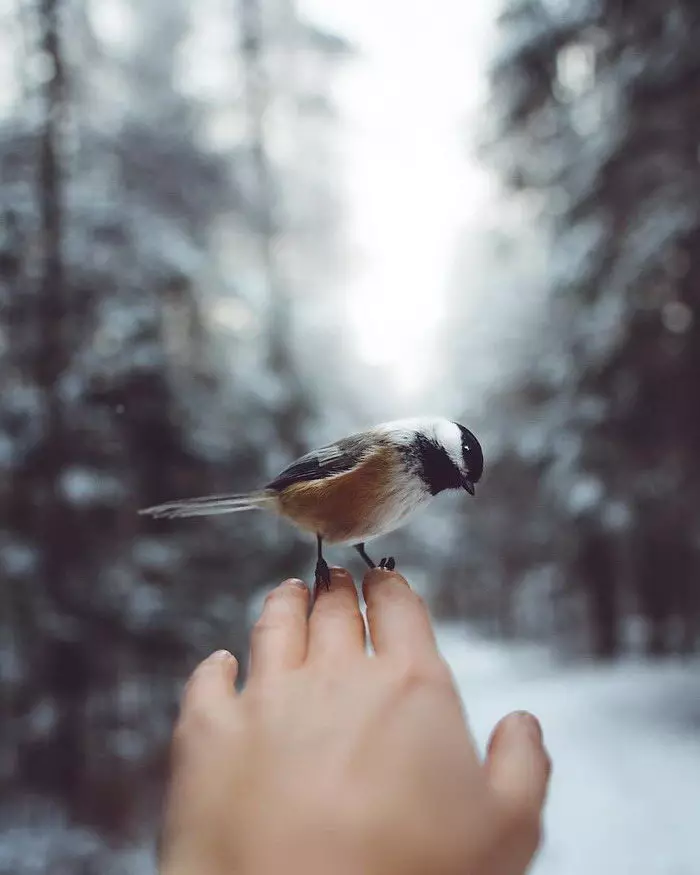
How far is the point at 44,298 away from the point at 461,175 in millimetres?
1002

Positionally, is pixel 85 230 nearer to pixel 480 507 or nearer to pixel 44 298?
pixel 44 298

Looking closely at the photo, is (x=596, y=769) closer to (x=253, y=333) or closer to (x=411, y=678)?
(x=411, y=678)

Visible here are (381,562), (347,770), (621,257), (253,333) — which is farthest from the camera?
(621,257)

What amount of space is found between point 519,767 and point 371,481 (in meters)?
0.31

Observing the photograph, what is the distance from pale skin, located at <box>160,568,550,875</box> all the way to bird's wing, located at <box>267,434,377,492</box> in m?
0.23

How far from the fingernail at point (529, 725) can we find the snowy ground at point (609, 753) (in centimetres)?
40

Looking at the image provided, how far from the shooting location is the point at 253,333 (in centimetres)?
159

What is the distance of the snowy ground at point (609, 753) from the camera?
1.14 m

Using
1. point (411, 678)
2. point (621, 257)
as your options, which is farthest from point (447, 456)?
point (621, 257)

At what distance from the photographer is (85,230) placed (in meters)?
1.56

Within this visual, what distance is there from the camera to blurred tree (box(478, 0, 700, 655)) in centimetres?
186

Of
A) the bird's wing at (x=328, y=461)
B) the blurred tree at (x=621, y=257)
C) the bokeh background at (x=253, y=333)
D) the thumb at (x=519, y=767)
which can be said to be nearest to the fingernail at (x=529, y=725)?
the thumb at (x=519, y=767)

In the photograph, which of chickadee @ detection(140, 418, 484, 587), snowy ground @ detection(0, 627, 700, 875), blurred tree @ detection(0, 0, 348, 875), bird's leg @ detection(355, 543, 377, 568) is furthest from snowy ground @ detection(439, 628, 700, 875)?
blurred tree @ detection(0, 0, 348, 875)

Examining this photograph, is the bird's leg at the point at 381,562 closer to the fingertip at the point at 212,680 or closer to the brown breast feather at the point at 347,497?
the brown breast feather at the point at 347,497
